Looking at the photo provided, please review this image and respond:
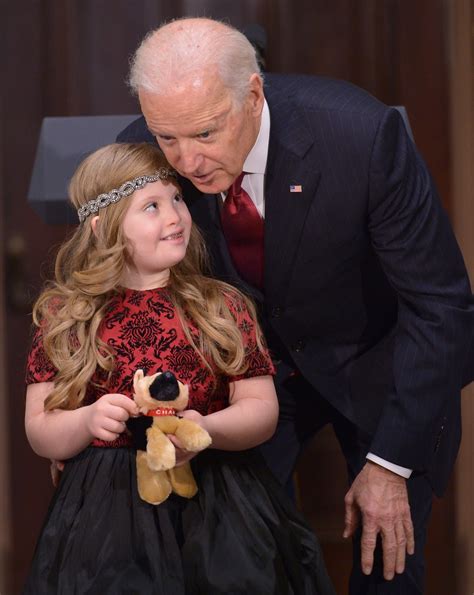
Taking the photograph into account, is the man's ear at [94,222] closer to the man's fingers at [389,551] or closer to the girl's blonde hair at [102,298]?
the girl's blonde hair at [102,298]

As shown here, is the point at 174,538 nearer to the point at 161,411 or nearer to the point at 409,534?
the point at 161,411

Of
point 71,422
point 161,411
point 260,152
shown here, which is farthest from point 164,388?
point 260,152

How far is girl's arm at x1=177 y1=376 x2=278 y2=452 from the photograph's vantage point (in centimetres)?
175

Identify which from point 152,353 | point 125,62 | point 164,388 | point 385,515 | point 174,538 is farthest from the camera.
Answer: point 125,62

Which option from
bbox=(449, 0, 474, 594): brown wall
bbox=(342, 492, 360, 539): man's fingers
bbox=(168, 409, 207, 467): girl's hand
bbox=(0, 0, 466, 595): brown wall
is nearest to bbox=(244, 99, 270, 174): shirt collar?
bbox=(168, 409, 207, 467): girl's hand

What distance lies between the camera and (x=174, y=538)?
170 centimetres

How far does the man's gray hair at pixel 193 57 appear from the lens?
1.75m

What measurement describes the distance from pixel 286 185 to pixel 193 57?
31 cm

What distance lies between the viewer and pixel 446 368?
6.32 ft

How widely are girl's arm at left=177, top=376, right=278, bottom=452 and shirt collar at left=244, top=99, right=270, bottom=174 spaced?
372mm

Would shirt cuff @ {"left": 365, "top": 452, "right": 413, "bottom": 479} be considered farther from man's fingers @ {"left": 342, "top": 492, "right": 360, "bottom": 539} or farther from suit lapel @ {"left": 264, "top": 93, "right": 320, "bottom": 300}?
suit lapel @ {"left": 264, "top": 93, "right": 320, "bottom": 300}

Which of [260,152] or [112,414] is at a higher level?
[260,152]

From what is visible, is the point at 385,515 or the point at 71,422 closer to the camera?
the point at 71,422

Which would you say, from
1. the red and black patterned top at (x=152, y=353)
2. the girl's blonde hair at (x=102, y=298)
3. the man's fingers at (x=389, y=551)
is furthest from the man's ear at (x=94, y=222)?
the man's fingers at (x=389, y=551)
